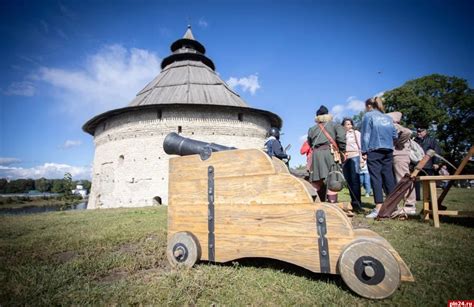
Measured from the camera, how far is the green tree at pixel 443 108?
83.3 feet

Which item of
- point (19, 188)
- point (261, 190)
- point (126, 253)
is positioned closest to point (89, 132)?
point (126, 253)

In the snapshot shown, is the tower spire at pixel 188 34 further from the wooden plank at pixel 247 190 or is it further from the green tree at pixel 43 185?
the green tree at pixel 43 185

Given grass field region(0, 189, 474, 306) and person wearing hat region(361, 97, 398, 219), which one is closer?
grass field region(0, 189, 474, 306)

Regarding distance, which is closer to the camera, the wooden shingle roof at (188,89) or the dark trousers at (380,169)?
the dark trousers at (380,169)

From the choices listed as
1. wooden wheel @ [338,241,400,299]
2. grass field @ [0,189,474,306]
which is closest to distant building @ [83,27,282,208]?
grass field @ [0,189,474,306]

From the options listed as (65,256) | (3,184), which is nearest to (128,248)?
(65,256)

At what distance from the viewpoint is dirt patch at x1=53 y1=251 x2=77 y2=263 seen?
104 inches

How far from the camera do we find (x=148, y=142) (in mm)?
16000

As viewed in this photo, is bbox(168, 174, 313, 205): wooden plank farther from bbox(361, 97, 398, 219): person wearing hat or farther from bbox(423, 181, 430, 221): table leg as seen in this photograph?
bbox(423, 181, 430, 221): table leg

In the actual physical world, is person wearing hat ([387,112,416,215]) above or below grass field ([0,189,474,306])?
above

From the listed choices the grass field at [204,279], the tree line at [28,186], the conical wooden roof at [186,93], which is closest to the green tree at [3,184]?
the tree line at [28,186]

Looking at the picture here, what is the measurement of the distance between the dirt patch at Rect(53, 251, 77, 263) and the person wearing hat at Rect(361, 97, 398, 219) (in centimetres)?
462

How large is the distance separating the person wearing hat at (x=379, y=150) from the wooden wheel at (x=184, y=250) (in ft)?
10.9

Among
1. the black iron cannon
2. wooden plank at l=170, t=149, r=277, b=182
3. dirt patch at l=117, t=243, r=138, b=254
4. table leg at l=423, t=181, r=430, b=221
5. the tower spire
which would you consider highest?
the tower spire
